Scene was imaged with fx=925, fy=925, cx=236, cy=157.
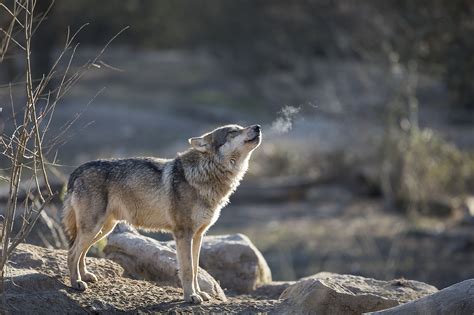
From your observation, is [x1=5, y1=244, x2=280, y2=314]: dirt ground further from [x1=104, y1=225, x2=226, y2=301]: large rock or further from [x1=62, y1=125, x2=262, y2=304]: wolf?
[x1=104, y1=225, x2=226, y2=301]: large rock

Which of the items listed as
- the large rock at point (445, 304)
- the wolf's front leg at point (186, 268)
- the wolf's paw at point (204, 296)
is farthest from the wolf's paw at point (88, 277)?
the large rock at point (445, 304)

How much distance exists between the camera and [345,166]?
821 inches

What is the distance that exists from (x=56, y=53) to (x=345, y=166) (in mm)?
20729

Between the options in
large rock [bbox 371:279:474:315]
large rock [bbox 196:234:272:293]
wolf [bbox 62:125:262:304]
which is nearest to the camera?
large rock [bbox 371:279:474:315]

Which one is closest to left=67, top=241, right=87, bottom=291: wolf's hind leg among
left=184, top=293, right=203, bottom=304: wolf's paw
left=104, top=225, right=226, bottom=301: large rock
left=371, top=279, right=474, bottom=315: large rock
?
left=184, top=293, right=203, bottom=304: wolf's paw

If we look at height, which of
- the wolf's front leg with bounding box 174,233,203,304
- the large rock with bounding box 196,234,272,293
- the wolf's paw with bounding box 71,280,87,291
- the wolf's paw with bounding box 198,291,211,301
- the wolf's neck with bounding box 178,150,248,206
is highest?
the wolf's neck with bounding box 178,150,248,206

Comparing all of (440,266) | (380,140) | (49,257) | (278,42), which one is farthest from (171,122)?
(49,257)

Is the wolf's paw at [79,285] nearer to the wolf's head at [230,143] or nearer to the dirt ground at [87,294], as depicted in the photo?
the dirt ground at [87,294]

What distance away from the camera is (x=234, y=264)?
10461 millimetres

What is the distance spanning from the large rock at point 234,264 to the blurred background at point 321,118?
146 cm

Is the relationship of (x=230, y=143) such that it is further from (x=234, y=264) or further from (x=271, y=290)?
(x=271, y=290)

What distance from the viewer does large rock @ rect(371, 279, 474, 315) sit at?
7.52m

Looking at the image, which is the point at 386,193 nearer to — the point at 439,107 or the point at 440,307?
A: the point at 439,107

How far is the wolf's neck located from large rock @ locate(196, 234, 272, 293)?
1.67m
